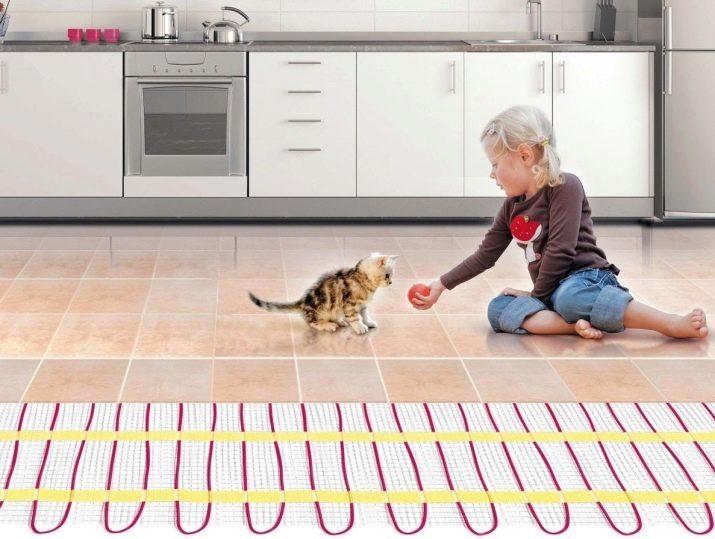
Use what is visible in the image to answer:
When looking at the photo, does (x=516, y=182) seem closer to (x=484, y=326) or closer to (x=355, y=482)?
(x=484, y=326)

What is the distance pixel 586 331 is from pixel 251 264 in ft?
5.74

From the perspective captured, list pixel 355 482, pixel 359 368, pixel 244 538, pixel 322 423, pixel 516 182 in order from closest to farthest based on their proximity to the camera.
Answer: pixel 244 538, pixel 355 482, pixel 322 423, pixel 359 368, pixel 516 182

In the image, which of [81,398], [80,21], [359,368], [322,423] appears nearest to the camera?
[322,423]

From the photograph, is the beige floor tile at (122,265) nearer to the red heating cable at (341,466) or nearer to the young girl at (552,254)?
the young girl at (552,254)

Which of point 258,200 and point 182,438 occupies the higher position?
point 258,200

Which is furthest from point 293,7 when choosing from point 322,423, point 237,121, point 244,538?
point 244,538

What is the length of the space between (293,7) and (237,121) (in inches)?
34.8

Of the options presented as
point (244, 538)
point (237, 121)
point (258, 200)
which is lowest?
point (244, 538)

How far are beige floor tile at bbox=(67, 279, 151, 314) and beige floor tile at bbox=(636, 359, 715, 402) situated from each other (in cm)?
165

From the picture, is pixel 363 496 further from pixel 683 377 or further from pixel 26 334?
pixel 26 334

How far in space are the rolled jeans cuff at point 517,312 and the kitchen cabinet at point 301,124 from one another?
A: 8.58 ft

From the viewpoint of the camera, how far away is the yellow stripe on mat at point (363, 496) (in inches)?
83.8

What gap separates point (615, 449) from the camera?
7.93ft

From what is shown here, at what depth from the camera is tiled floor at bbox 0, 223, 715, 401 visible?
115 inches
